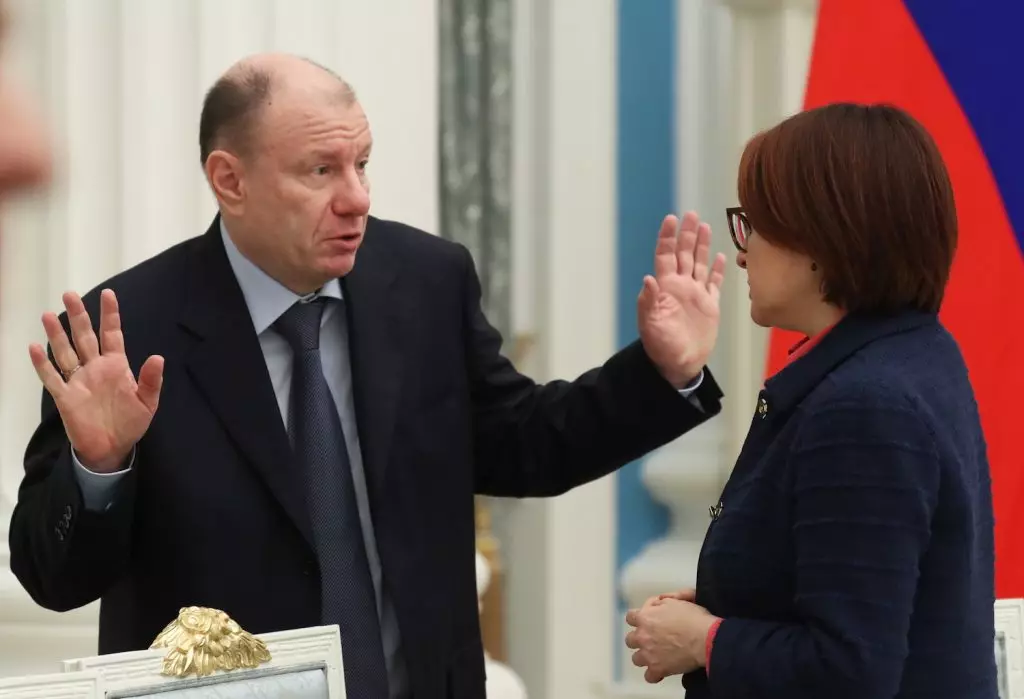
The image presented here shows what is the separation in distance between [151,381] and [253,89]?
0.53 m

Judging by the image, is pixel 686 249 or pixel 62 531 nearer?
pixel 62 531

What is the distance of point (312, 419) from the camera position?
2.07m

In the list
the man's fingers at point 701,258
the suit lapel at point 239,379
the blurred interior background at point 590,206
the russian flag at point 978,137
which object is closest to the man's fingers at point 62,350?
the suit lapel at point 239,379

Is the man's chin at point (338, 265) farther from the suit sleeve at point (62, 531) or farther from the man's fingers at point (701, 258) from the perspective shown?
the man's fingers at point (701, 258)

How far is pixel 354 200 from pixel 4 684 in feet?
2.88

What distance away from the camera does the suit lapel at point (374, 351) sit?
210 centimetres

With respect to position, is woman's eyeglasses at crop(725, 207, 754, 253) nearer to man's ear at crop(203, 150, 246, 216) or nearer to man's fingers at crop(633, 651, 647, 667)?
man's fingers at crop(633, 651, 647, 667)

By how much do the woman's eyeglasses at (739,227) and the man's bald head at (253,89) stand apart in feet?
2.33

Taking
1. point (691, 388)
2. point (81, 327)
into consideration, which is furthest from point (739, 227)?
point (81, 327)

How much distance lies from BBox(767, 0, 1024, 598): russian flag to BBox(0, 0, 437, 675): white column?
120 cm

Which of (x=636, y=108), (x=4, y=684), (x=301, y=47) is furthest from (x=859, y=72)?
(x=4, y=684)

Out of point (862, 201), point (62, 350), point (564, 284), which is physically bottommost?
point (564, 284)

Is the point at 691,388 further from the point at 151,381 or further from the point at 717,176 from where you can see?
the point at 717,176

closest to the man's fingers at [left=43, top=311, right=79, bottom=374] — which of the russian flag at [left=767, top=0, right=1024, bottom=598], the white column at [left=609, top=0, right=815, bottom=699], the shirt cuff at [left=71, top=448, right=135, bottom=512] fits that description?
the shirt cuff at [left=71, top=448, right=135, bottom=512]
